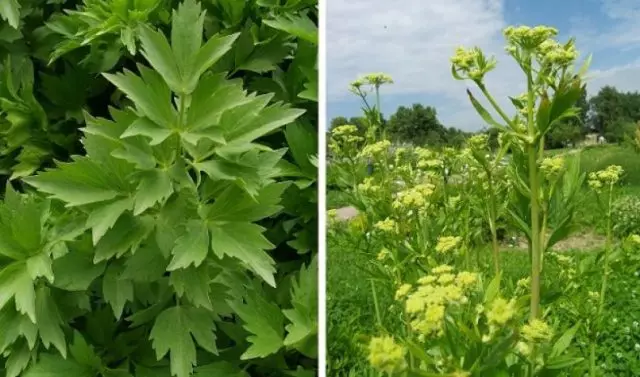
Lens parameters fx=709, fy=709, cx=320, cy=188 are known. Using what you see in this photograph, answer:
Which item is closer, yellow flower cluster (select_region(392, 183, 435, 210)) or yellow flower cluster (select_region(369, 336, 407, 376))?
yellow flower cluster (select_region(369, 336, 407, 376))

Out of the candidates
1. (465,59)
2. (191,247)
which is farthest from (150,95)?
(465,59)

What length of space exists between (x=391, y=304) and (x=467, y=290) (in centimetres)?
31

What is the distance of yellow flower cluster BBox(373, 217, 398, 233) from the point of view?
3.34 feet

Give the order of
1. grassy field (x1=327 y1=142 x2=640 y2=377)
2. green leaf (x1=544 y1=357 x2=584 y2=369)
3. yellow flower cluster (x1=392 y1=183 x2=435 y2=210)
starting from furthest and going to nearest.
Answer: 1. grassy field (x1=327 y1=142 x2=640 y2=377)
2. yellow flower cluster (x1=392 y1=183 x2=435 y2=210)
3. green leaf (x1=544 y1=357 x2=584 y2=369)

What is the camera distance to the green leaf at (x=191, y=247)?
26.0 inches

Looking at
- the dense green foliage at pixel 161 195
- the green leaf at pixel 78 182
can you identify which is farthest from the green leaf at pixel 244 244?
the green leaf at pixel 78 182

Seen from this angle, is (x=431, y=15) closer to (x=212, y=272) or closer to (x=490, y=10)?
(x=490, y=10)

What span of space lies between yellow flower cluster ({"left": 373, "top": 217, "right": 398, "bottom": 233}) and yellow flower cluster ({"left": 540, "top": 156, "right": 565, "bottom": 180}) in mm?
228

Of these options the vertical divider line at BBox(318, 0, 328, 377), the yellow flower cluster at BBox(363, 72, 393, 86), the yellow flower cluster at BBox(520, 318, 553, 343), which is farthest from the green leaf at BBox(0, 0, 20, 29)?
the yellow flower cluster at BBox(520, 318, 553, 343)

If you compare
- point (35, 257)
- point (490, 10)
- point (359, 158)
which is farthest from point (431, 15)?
point (35, 257)

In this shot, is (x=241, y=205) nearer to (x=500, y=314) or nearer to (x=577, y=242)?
(x=500, y=314)

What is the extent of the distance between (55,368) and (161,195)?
26cm

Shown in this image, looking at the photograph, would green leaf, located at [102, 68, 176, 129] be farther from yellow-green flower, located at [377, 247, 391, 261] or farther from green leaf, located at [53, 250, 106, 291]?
yellow-green flower, located at [377, 247, 391, 261]

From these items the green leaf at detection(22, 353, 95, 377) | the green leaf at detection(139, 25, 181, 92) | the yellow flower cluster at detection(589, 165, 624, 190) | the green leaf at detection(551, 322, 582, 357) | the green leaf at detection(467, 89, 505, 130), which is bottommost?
the green leaf at detection(551, 322, 582, 357)
